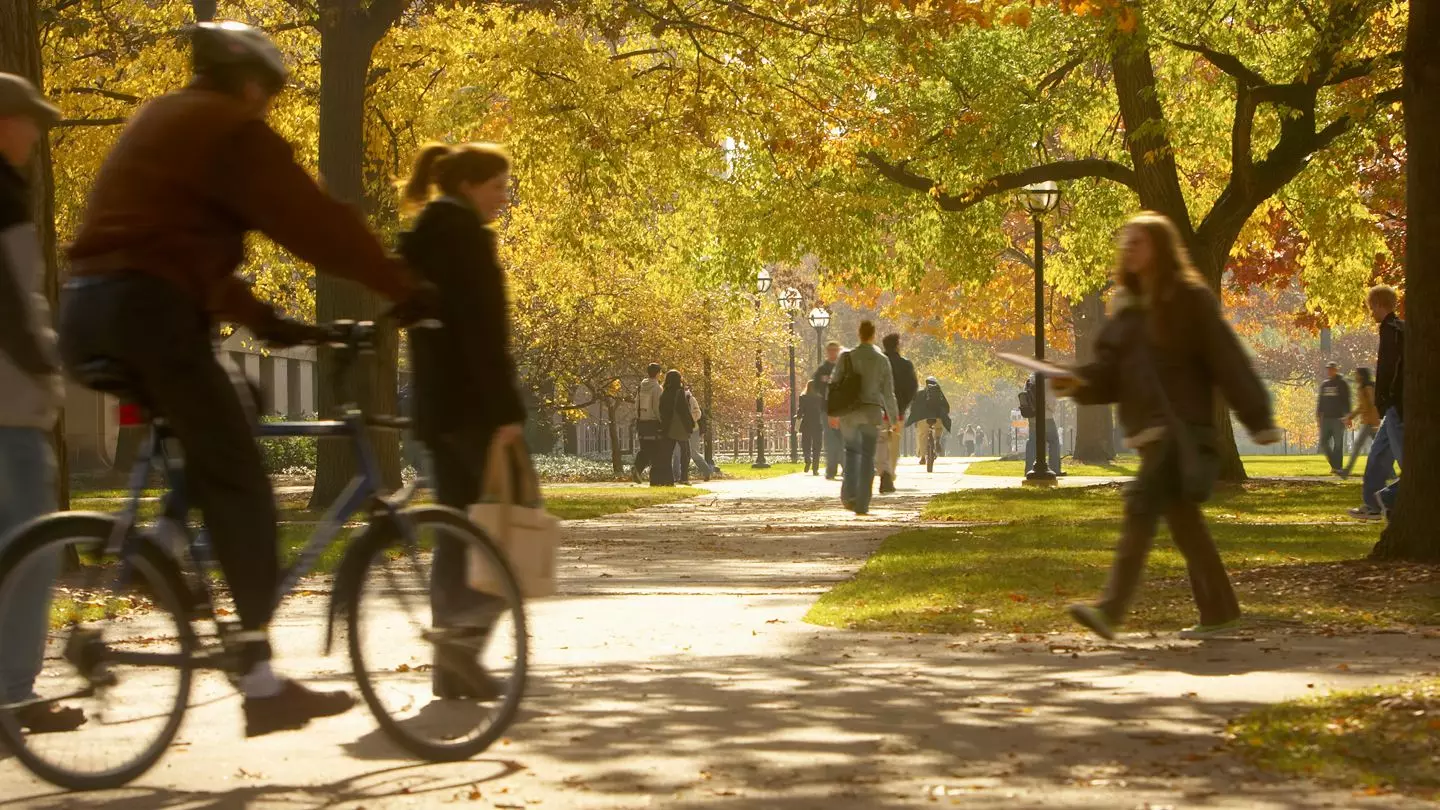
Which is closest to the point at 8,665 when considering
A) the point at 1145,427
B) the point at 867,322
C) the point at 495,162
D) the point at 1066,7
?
the point at 495,162

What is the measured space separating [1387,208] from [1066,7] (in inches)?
1125

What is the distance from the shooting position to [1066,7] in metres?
15.0

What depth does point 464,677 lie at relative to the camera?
5969mm

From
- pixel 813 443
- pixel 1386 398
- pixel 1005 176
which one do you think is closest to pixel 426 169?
pixel 1386 398

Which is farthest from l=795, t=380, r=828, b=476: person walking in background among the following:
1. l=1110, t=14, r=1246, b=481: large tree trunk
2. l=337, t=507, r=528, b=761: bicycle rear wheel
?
l=337, t=507, r=528, b=761: bicycle rear wheel

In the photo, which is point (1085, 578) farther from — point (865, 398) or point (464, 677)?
point (865, 398)

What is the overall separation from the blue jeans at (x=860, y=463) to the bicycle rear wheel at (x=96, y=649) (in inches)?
569

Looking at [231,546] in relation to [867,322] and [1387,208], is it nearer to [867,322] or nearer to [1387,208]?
[867,322]

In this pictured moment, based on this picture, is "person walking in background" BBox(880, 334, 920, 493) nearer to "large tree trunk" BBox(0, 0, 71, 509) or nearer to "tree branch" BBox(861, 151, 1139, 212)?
Answer: "tree branch" BBox(861, 151, 1139, 212)

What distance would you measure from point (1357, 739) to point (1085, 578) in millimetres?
6112

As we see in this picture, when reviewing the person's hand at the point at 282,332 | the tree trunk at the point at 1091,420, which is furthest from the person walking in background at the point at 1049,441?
the person's hand at the point at 282,332

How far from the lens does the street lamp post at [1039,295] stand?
27531mm

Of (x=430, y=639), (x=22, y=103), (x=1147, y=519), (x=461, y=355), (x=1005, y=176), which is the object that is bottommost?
(x=430, y=639)

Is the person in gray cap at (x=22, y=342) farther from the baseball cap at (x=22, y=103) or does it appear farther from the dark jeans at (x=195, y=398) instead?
the dark jeans at (x=195, y=398)
